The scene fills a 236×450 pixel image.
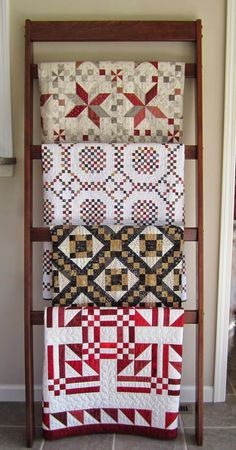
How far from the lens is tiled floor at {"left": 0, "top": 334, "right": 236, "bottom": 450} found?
1.64m

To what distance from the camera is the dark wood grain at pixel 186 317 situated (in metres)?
1.66

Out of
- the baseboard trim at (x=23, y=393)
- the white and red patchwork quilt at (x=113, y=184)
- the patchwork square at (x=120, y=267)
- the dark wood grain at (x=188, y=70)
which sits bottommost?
the baseboard trim at (x=23, y=393)

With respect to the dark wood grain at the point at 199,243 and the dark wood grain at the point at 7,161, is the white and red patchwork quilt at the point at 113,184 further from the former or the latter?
the dark wood grain at the point at 7,161

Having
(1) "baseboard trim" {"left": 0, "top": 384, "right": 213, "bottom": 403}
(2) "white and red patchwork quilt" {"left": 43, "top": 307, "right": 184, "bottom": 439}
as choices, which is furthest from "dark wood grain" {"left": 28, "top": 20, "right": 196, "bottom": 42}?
(1) "baseboard trim" {"left": 0, "top": 384, "right": 213, "bottom": 403}

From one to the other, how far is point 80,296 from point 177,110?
771 millimetres

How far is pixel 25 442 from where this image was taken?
1.67 m

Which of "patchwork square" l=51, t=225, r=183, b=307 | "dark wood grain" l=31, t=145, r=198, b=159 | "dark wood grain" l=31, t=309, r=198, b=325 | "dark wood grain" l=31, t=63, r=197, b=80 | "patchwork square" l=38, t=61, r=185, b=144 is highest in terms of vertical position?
"dark wood grain" l=31, t=63, r=197, b=80

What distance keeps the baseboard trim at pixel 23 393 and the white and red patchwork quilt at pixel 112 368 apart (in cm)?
25

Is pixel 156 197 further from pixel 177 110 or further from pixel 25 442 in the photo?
pixel 25 442

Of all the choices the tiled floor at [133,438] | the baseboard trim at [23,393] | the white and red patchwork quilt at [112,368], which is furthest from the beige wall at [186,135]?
the white and red patchwork quilt at [112,368]

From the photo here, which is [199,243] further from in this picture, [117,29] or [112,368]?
[117,29]

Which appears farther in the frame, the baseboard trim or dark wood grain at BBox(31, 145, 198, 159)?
the baseboard trim

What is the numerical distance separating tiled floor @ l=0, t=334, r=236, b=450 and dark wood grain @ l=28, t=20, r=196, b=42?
1.49 m

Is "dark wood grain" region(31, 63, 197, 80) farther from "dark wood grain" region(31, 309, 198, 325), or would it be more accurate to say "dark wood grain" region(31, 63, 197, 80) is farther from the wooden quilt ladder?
"dark wood grain" region(31, 309, 198, 325)
